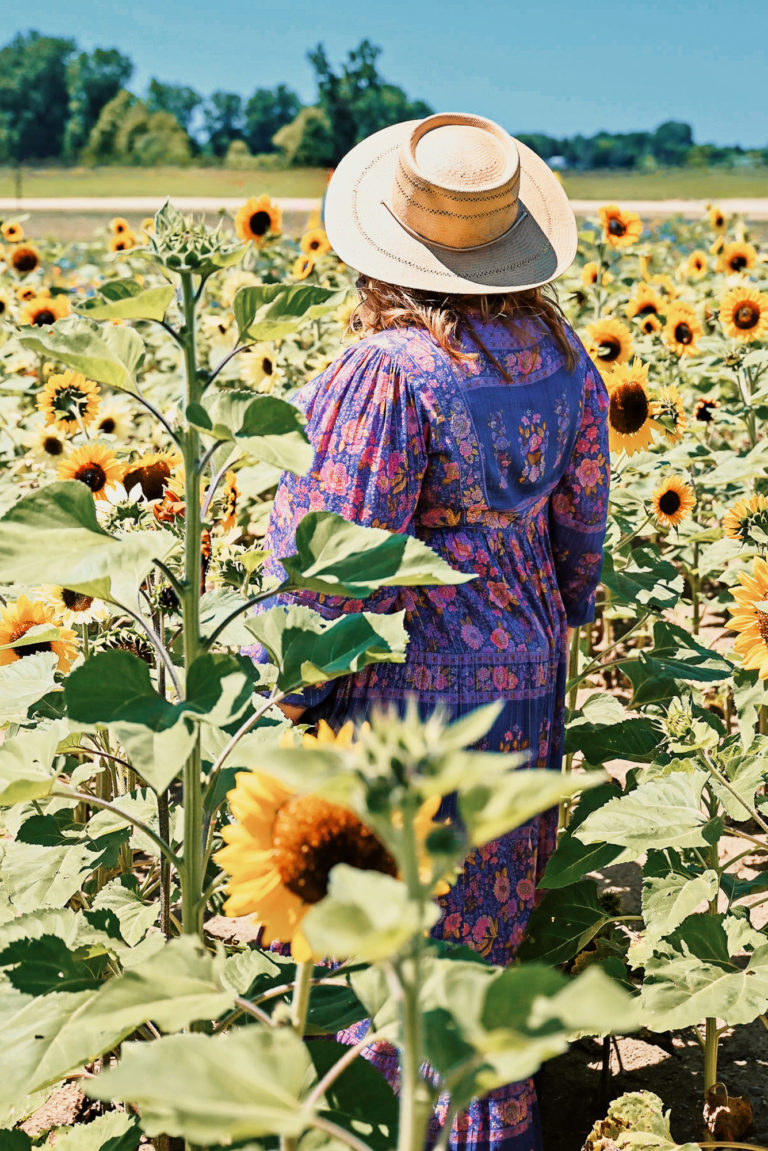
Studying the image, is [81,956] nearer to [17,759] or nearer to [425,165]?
[17,759]

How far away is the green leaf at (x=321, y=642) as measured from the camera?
121cm

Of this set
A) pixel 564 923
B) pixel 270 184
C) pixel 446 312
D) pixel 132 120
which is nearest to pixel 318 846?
pixel 446 312

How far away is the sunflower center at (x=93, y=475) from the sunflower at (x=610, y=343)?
1.55 metres

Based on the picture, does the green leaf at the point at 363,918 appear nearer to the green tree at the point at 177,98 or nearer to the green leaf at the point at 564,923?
the green leaf at the point at 564,923

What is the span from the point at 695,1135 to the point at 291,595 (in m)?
1.18

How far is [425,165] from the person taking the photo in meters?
1.91

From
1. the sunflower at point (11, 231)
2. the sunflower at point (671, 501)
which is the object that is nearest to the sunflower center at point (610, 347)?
the sunflower at point (671, 501)

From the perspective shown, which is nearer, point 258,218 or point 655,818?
point 655,818

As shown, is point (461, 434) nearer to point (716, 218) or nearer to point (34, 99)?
point (716, 218)

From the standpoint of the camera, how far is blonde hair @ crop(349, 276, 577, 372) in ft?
6.13

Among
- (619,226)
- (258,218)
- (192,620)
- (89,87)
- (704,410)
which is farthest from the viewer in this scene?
(89,87)

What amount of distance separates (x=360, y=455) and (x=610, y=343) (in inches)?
73.7

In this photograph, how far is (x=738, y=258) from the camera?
18.9 feet

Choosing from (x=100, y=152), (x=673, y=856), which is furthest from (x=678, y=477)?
(x=100, y=152)
